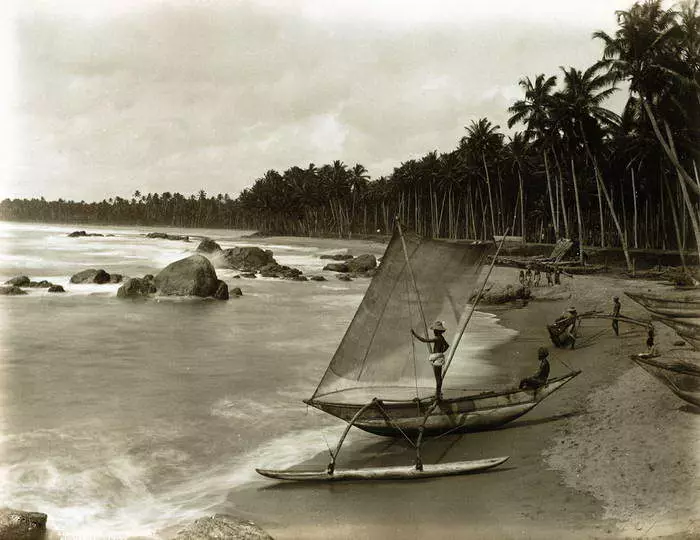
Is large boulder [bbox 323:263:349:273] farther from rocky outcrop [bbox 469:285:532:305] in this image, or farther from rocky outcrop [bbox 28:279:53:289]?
rocky outcrop [bbox 28:279:53:289]

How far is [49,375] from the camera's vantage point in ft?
54.2

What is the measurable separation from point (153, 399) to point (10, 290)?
16.2 metres

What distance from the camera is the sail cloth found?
1122 centimetres

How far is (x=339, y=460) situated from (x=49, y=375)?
1018 centimetres

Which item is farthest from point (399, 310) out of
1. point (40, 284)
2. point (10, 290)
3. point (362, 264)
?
point (362, 264)

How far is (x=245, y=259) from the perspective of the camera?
45.9 metres

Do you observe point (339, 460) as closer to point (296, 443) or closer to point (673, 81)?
point (296, 443)

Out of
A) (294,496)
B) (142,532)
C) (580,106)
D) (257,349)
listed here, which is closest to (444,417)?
(294,496)

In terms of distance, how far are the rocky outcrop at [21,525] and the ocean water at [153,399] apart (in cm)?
47

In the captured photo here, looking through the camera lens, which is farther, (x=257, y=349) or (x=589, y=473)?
(x=257, y=349)

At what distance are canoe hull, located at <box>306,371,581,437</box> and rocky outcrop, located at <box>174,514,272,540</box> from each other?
9.23 feet

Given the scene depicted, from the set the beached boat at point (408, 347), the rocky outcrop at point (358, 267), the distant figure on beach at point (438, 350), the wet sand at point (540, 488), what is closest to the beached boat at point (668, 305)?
the wet sand at point (540, 488)

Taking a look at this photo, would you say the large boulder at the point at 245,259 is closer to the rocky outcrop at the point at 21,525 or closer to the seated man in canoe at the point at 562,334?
the seated man in canoe at the point at 562,334

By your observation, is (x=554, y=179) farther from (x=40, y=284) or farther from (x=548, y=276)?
(x=40, y=284)
